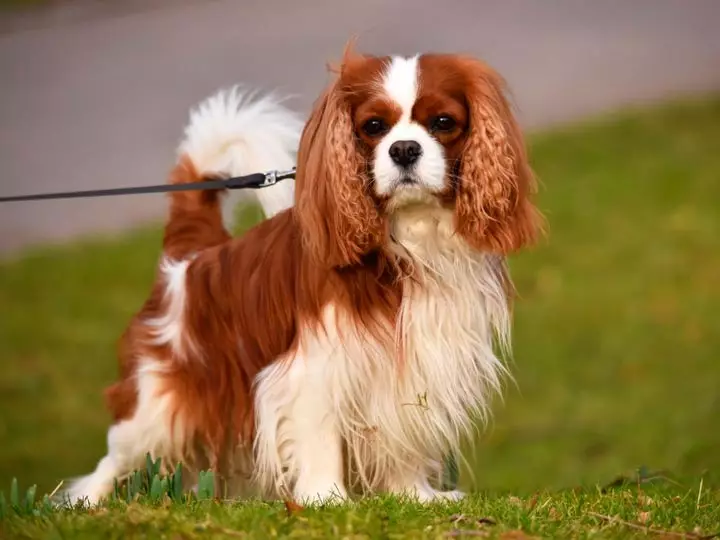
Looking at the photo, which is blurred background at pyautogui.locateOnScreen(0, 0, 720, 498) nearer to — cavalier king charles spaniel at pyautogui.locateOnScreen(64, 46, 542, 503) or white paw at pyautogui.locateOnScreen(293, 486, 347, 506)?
cavalier king charles spaniel at pyautogui.locateOnScreen(64, 46, 542, 503)

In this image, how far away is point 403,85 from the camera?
18.4 ft

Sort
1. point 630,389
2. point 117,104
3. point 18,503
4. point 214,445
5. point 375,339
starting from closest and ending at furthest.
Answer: point 18,503
point 375,339
point 214,445
point 630,389
point 117,104

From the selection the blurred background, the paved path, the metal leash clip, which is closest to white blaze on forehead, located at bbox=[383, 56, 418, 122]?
the blurred background

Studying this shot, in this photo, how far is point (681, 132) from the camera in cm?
1602

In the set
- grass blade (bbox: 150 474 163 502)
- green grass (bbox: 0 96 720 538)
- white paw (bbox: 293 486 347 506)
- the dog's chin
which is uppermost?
the dog's chin

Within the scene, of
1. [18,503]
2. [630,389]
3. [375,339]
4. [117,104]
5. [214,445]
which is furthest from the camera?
[117,104]

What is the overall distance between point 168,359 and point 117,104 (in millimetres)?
11264

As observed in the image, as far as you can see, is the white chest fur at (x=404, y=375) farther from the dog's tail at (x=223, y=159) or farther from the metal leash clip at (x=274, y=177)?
the dog's tail at (x=223, y=159)

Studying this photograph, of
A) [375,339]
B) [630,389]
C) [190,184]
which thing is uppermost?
[190,184]

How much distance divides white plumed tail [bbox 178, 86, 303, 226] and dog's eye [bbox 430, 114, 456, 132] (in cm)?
126

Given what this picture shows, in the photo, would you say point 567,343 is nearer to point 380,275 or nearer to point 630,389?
point 630,389

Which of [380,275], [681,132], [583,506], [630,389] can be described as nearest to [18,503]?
[380,275]

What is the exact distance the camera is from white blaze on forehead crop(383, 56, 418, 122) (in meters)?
5.59

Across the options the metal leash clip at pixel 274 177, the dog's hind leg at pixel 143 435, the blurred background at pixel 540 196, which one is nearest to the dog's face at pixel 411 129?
the blurred background at pixel 540 196
